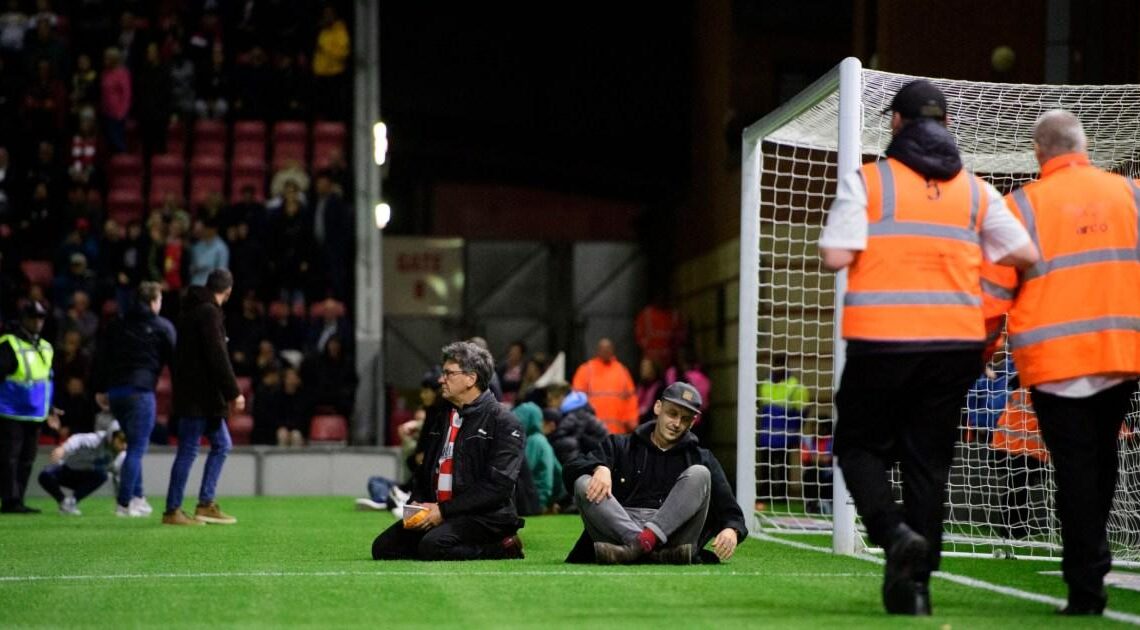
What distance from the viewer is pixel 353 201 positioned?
73.8 feet

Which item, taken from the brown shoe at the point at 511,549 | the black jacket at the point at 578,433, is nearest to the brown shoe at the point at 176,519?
the black jacket at the point at 578,433

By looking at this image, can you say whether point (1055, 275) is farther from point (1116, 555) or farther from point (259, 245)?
point (259, 245)

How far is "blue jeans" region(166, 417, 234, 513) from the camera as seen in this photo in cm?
1223

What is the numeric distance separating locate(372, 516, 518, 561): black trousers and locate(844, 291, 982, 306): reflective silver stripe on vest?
10.5ft

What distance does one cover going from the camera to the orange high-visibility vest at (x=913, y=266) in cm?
622

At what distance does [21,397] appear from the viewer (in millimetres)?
14156

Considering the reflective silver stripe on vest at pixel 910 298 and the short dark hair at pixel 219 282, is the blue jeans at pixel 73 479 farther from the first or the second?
the reflective silver stripe on vest at pixel 910 298

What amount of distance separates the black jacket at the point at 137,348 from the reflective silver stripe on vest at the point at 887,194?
26.7ft

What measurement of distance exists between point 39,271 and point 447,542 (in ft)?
48.2

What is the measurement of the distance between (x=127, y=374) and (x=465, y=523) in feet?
17.1

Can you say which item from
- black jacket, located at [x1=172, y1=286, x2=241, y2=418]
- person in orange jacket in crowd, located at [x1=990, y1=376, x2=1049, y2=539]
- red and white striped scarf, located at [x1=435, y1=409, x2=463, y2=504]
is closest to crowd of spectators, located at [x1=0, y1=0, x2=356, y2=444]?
black jacket, located at [x1=172, y1=286, x2=241, y2=418]

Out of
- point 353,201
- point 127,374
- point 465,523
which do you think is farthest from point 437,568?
point 353,201

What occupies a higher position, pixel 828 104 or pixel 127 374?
pixel 828 104

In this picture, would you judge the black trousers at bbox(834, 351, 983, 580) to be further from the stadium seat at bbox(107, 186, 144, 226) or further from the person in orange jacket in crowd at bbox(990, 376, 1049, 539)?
the stadium seat at bbox(107, 186, 144, 226)
